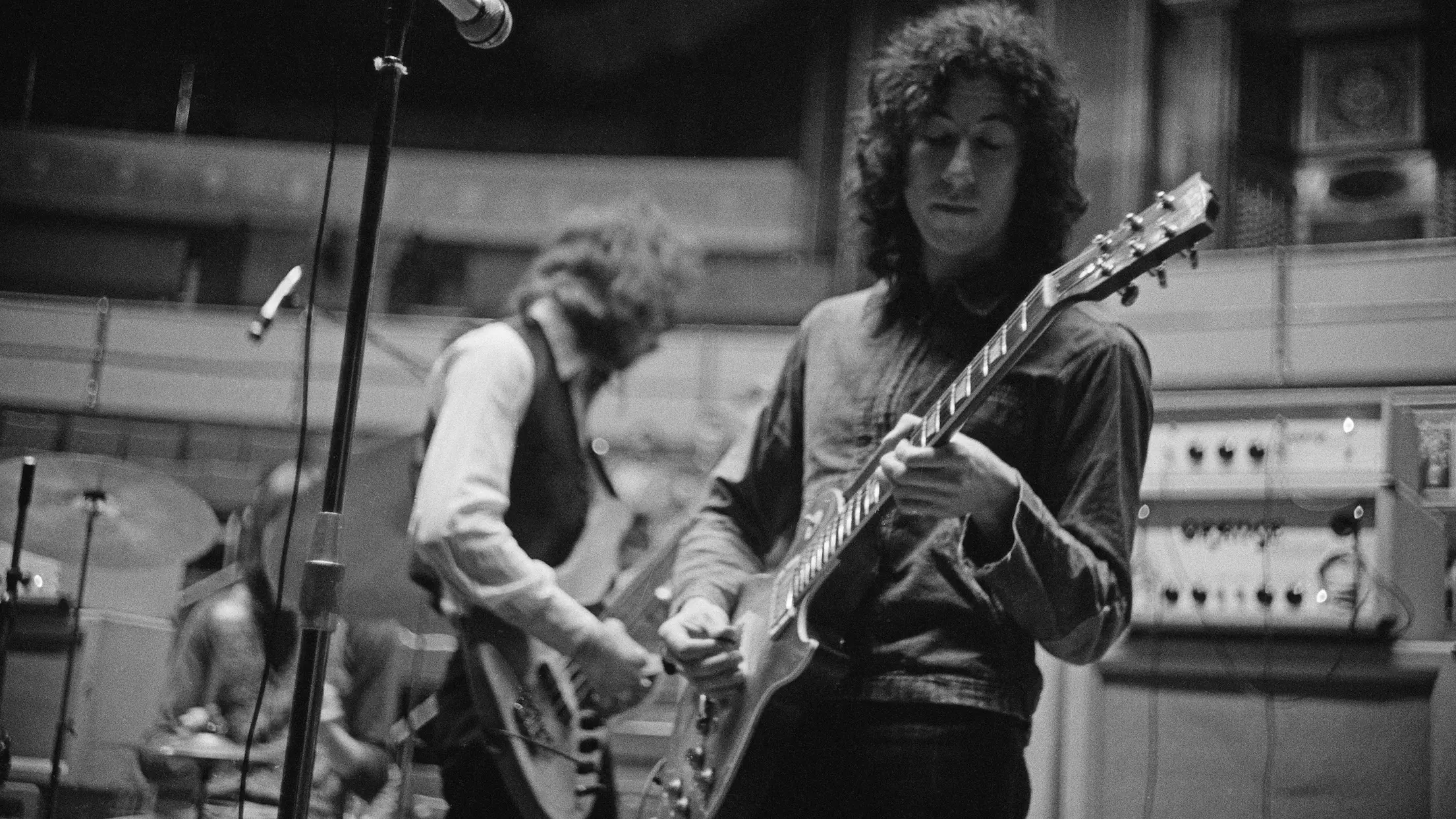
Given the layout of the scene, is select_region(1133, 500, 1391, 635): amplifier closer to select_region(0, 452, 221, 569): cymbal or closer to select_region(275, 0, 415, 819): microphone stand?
select_region(275, 0, 415, 819): microphone stand

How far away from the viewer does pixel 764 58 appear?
30.0 ft

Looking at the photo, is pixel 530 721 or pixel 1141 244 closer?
pixel 1141 244

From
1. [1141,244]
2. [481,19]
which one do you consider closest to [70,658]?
[481,19]

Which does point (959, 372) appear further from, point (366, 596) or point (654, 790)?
point (366, 596)

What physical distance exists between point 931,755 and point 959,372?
52 cm

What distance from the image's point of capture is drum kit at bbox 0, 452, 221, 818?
3289 millimetres

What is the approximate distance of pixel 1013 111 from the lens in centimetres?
189

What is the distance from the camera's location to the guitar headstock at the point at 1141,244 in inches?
56.9

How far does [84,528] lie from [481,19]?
2351mm

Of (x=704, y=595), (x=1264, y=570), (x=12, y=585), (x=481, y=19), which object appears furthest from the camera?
(x=12, y=585)

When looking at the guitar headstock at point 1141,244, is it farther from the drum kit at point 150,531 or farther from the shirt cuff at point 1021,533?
the drum kit at point 150,531

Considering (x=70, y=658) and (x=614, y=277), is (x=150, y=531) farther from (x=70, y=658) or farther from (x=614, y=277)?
(x=614, y=277)

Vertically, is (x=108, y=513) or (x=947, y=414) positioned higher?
(x=947, y=414)

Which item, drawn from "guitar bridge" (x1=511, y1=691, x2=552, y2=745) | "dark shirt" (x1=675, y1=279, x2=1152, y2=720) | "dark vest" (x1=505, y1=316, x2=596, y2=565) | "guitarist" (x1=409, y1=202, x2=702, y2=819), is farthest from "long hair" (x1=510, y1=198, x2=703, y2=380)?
"dark shirt" (x1=675, y1=279, x2=1152, y2=720)
